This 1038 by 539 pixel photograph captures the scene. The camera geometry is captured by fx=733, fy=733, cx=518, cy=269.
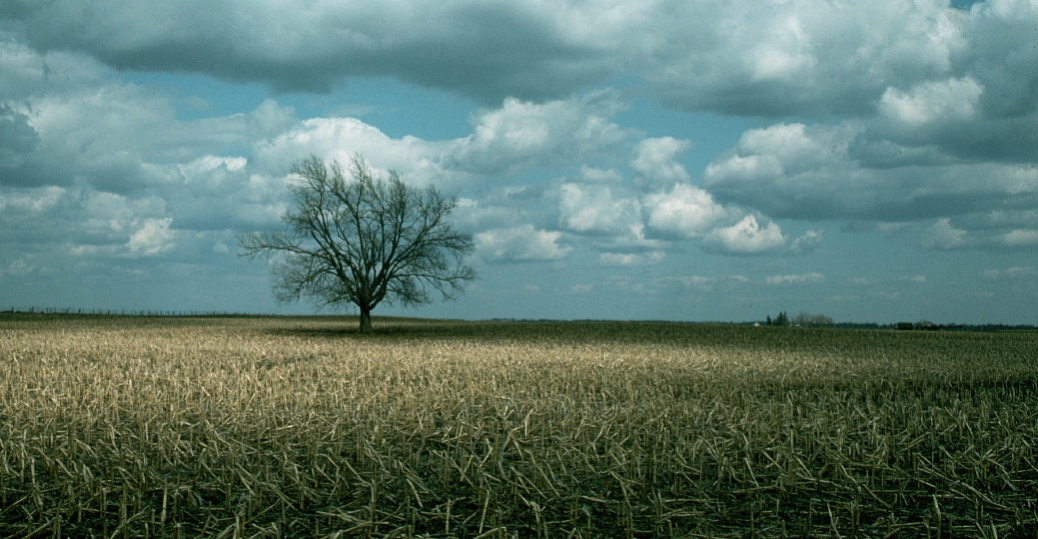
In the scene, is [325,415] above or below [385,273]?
below

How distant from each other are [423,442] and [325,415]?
2.90m

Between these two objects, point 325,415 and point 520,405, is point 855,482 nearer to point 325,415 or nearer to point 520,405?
point 520,405

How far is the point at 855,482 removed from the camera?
7.73m

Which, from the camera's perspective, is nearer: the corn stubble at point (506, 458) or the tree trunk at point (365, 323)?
the corn stubble at point (506, 458)

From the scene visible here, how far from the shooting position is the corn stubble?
21.9ft

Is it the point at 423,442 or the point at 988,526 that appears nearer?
the point at 988,526

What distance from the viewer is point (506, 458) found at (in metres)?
9.20

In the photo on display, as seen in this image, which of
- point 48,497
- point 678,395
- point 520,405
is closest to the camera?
point 48,497

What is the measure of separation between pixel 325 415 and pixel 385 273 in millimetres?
32682

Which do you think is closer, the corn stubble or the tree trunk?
the corn stubble

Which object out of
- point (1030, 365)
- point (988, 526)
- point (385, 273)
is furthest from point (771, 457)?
point (385, 273)

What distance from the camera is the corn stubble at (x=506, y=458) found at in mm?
6664

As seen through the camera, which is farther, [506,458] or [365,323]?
[365,323]

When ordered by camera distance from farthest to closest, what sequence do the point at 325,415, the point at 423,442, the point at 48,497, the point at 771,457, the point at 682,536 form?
the point at 325,415 → the point at 423,442 → the point at 771,457 → the point at 48,497 → the point at 682,536
